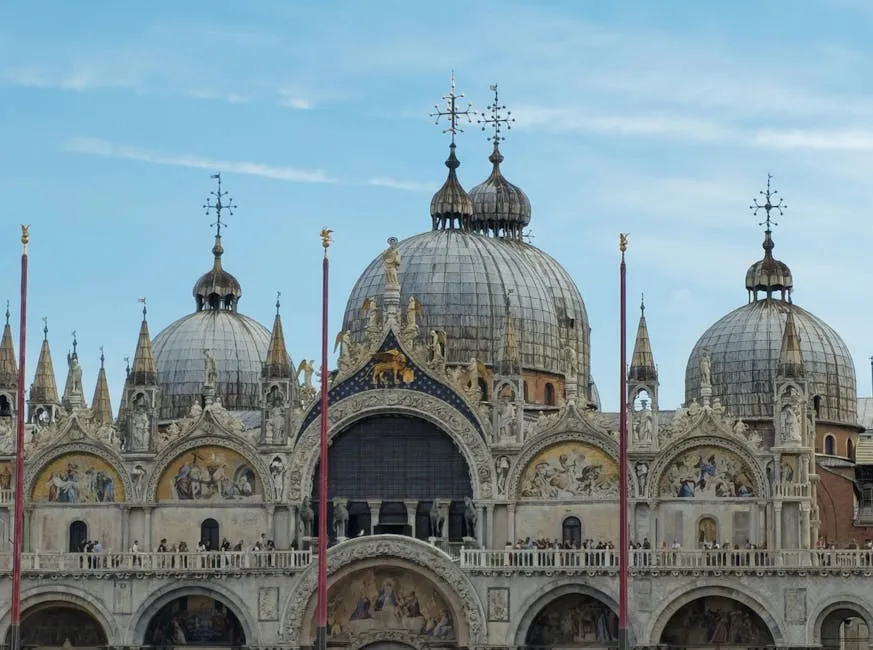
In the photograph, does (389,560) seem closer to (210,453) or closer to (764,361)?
(210,453)

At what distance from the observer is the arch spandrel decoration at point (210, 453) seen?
104 meters

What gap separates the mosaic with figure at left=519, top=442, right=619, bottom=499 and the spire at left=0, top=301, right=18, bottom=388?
65.5 feet

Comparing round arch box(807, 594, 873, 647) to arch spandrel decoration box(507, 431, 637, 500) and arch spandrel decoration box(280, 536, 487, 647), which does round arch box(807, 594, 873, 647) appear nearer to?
arch spandrel decoration box(507, 431, 637, 500)

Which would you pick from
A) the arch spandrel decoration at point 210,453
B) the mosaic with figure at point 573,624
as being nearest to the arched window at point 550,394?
the mosaic with figure at point 573,624

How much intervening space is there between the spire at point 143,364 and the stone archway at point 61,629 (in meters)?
8.43

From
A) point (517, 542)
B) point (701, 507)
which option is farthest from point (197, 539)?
point (701, 507)

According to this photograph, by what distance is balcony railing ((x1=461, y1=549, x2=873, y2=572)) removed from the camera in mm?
97750

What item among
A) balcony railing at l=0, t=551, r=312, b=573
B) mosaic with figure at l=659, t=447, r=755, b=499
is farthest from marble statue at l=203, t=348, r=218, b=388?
mosaic with figure at l=659, t=447, r=755, b=499

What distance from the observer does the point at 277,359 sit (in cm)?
10519

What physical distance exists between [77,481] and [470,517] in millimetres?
14413

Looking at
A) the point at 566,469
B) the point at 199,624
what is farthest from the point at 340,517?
the point at 566,469

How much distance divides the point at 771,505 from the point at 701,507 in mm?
2562

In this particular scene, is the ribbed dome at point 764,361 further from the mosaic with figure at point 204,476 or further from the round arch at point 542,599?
the mosaic with figure at point 204,476

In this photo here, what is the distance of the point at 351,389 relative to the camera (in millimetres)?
103438
